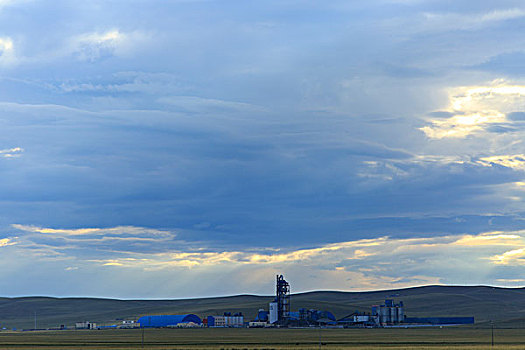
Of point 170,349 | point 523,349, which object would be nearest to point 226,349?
point 170,349

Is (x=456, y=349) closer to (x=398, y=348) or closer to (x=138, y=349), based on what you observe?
(x=398, y=348)

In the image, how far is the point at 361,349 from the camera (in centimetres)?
11444

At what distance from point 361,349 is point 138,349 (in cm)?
3350

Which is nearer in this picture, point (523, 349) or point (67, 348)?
point (523, 349)

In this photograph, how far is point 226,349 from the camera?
374ft

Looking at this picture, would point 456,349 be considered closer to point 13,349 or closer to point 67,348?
point 67,348

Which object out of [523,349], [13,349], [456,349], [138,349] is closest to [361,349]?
[456,349]

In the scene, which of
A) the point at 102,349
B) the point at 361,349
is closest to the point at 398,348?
the point at 361,349

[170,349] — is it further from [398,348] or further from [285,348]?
[398,348]

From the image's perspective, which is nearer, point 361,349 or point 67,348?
point 361,349

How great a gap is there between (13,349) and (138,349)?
787 inches

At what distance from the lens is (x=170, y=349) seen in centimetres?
11612

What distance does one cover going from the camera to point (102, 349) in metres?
119

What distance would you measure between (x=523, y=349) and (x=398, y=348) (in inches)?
710
